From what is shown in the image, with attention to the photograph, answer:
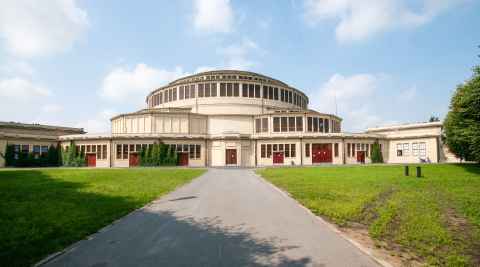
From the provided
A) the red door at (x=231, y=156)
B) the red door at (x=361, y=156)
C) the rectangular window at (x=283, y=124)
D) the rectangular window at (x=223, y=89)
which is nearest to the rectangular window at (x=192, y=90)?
the rectangular window at (x=223, y=89)

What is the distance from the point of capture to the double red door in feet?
156

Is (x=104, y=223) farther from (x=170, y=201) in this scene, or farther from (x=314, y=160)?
(x=314, y=160)

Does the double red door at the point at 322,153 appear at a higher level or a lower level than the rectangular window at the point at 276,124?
lower

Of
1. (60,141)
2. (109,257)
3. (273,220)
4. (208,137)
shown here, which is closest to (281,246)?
(273,220)

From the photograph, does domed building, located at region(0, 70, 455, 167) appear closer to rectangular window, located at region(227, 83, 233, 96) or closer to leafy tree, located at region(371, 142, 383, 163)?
rectangular window, located at region(227, 83, 233, 96)

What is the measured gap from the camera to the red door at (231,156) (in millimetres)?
47094

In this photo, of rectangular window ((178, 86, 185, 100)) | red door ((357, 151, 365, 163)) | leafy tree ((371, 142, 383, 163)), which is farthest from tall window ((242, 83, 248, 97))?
leafy tree ((371, 142, 383, 163))

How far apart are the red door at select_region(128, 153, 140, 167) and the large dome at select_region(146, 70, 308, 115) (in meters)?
18.1

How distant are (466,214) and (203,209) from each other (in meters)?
10.1

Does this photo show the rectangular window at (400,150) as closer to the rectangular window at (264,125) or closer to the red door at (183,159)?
the rectangular window at (264,125)

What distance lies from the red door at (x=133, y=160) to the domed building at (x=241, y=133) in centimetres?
18

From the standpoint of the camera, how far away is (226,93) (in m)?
59.9

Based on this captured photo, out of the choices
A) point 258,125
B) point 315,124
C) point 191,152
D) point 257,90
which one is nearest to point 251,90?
point 257,90

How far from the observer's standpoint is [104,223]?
8.46 meters
